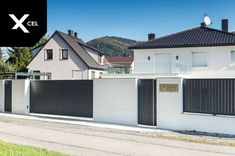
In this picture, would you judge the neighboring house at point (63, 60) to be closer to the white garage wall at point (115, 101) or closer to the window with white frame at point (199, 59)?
the window with white frame at point (199, 59)

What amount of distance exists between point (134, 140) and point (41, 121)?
238 inches

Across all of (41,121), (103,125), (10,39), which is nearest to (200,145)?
(103,125)

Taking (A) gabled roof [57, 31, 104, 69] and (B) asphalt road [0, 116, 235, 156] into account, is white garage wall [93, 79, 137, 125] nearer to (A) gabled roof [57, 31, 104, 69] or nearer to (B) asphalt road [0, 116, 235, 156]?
(B) asphalt road [0, 116, 235, 156]

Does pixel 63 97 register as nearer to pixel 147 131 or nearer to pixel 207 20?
pixel 147 131

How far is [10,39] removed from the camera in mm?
7867

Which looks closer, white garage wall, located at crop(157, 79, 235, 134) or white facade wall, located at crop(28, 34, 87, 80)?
white garage wall, located at crop(157, 79, 235, 134)

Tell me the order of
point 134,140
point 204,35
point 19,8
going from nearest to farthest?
point 19,8, point 134,140, point 204,35

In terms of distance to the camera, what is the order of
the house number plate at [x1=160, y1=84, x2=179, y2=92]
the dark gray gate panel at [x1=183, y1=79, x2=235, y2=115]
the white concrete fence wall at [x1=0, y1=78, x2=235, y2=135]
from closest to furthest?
the dark gray gate panel at [x1=183, y1=79, x2=235, y2=115]
the white concrete fence wall at [x1=0, y1=78, x2=235, y2=135]
the house number plate at [x1=160, y1=84, x2=179, y2=92]

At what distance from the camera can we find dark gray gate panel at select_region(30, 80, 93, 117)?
15398 millimetres

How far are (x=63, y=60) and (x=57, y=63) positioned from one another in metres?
0.89

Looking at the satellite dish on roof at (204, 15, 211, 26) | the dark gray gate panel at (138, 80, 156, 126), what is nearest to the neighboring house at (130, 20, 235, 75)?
the satellite dish on roof at (204, 15, 211, 26)

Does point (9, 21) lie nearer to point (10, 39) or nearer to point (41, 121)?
point (10, 39)

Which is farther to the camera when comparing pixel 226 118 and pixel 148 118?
pixel 148 118

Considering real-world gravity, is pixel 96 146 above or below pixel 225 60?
below
